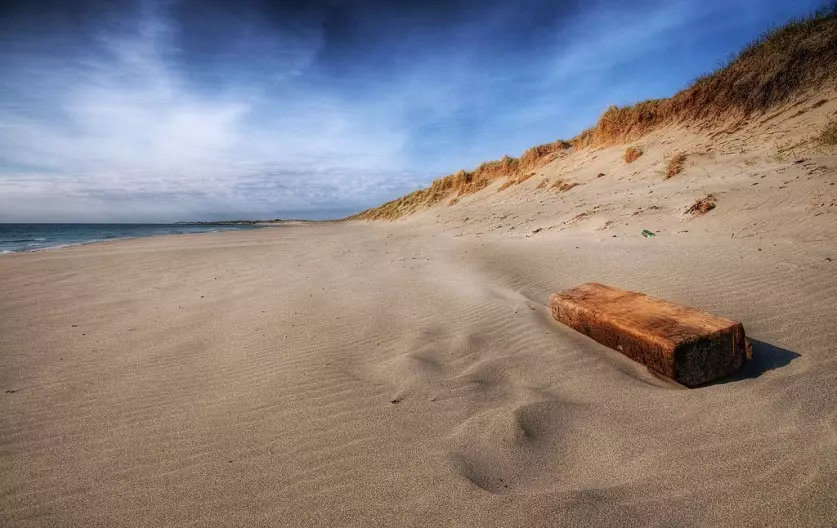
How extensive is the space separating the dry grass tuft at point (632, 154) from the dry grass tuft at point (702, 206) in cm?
683

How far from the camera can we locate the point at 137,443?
205 cm

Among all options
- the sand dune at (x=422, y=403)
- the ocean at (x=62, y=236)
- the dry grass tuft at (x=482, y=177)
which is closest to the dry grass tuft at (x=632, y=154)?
the dry grass tuft at (x=482, y=177)

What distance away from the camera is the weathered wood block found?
2.34 metres

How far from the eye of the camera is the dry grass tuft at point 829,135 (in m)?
7.92

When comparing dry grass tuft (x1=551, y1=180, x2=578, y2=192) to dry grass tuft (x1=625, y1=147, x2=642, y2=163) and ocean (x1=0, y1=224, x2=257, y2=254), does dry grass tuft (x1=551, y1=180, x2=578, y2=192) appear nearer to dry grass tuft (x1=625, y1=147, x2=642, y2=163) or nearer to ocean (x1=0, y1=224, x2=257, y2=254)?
dry grass tuft (x1=625, y1=147, x2=642, y2=163)

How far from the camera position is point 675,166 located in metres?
10.4

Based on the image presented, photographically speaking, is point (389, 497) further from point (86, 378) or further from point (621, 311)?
point (86, 378)

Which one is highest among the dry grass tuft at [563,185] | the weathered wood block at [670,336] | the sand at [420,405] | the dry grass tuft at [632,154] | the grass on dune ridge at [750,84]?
the grass on dune ridge at [750,84]

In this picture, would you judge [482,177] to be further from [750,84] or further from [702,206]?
[702,206]

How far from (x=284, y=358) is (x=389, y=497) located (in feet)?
5.68

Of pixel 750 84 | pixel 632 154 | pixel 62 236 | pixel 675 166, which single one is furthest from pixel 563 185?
pixel 62 236

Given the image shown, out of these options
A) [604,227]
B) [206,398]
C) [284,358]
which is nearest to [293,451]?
[206,398]

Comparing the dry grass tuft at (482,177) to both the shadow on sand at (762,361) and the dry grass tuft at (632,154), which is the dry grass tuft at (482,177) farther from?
the shadow on sand at (762,361)

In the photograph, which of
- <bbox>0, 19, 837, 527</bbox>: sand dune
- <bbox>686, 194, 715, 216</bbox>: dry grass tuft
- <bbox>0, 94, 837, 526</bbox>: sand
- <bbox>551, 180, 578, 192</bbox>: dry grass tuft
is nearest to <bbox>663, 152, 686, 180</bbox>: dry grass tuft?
<bbox>686, 194, 715, 216</bbox>: dry grass tuft
